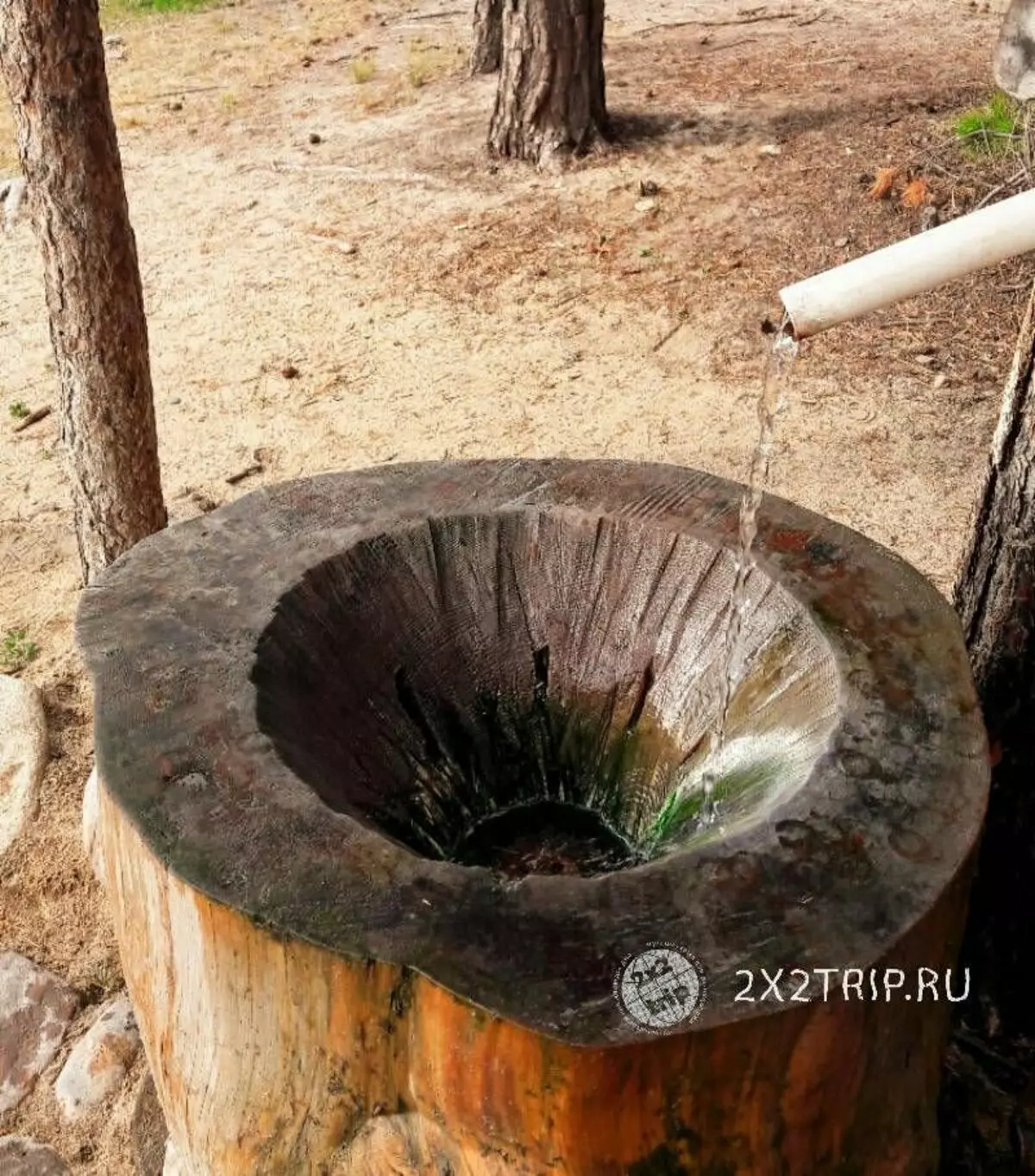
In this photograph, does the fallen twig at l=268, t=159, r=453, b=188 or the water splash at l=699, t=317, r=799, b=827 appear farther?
the fallen twig at l=268, t=159, r=453, b=188

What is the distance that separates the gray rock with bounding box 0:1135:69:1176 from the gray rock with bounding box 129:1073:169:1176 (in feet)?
0.44

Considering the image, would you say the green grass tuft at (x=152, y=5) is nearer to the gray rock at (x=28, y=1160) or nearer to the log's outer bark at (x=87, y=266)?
the log's outer bark at (x=87, y=266)

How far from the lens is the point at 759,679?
2018 millimetres

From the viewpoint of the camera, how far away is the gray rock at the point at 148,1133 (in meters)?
2.37

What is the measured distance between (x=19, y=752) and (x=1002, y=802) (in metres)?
2.38

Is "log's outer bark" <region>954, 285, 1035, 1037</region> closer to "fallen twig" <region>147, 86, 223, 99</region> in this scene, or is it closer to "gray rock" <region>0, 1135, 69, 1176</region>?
"gray rock" <region>0, 1135, 69, 1176</region>

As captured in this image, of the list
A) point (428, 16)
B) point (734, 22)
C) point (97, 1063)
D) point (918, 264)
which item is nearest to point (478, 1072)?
point (918, 264)

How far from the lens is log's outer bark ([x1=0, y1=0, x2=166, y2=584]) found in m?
2.82

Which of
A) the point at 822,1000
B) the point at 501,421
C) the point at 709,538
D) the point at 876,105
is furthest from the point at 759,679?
the point at 876,105

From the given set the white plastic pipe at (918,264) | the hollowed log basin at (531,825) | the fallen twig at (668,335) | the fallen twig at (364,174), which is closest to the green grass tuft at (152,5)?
the fallen twig at (364,174)

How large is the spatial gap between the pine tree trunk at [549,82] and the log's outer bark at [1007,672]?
193 inches

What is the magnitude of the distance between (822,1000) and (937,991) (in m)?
0.31

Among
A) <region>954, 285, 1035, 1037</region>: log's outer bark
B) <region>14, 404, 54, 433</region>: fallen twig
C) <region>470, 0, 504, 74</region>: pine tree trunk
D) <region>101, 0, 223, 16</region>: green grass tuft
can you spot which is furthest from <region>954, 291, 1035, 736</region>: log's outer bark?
<region>101, 0, 223, 16</region>: green grass tuft

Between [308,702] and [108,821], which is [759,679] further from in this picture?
[108,821]
